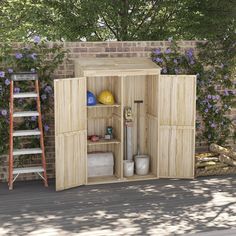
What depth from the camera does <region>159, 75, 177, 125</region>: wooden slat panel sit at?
814cm

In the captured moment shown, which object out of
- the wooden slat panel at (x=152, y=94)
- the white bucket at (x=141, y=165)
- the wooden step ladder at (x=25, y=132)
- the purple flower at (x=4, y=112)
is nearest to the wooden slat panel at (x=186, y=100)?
the wooden slat panel at (x=152, y=94)

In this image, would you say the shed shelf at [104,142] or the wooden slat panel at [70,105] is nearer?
the wooden slat panel at [70,105]

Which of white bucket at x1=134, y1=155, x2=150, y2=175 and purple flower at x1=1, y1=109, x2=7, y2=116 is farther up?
purple flower at x1=1, y1=109, x2=7, y2=116

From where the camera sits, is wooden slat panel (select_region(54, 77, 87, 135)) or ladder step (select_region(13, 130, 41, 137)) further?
ladder step (select_region(13, 130, 41, 137))

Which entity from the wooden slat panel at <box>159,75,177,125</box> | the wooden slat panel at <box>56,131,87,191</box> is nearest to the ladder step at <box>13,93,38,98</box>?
the wooden slat panel at <box>56,131,87,191</box>

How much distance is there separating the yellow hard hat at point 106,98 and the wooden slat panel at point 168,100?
28.9 inches

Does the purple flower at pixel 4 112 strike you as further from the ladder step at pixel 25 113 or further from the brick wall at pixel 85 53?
the brick wall at pixel 85 53

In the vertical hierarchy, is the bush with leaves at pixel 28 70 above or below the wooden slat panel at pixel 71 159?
above

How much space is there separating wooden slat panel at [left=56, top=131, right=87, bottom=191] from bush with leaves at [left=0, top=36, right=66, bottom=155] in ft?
2.18

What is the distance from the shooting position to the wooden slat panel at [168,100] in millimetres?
8141

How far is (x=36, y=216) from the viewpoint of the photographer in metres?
6.68

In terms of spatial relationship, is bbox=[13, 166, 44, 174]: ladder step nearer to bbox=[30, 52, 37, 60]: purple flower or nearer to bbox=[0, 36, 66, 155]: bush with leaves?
bbox=[0, 36, 66, 155]: bush with leaves

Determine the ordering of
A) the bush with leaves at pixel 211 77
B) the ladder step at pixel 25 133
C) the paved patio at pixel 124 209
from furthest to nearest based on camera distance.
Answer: the bush with leaves at pixel 211 77
the ladder step at pixel 25 133
the paved patio at pixel 124 209

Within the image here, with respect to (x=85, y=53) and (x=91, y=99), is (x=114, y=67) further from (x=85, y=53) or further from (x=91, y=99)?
(x=85, y=53)
